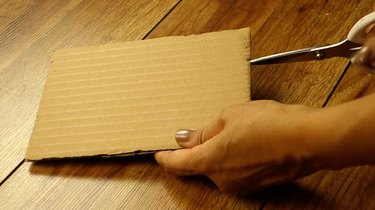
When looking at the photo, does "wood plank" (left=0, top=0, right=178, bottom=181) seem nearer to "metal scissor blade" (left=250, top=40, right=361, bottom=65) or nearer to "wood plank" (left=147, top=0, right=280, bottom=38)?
"wood plank" (left=147, top=0, right=280, bottom=38)

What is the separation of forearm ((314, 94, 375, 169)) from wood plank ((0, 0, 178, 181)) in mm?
418

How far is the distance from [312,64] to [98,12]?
0.38 m

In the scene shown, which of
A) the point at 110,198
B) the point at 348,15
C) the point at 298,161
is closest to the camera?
the point at 298,161

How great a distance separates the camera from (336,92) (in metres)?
0.60

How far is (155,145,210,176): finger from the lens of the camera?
1.66ft

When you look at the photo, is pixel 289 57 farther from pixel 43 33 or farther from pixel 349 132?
pixel 43 33

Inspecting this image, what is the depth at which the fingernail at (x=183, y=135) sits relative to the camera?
1.78ft

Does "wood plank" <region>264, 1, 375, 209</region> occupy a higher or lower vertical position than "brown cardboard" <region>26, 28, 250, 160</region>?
lower

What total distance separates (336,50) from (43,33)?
0.49 m

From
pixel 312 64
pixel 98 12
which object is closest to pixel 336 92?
pixel 312 64

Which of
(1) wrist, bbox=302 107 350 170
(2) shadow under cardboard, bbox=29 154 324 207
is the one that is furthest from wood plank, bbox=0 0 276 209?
(1) wrist, bbox=302 107 350 170

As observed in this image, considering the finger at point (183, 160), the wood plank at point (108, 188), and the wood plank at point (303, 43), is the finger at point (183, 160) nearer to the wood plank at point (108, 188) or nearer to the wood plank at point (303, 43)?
the wood plank at point (108, 188)

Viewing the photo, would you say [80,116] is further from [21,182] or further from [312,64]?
[312,64]

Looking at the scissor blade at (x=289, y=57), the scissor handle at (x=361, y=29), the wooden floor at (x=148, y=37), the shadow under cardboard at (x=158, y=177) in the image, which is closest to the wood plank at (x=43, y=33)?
the wooden floor at (x=148, y=37)
